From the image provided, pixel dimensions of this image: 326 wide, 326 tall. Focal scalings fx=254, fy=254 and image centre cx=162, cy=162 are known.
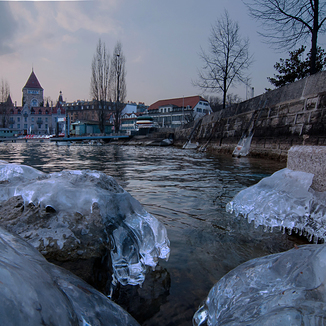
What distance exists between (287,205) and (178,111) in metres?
55.0

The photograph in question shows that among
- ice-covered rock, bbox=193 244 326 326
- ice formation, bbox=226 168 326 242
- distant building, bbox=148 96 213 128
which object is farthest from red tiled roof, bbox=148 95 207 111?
ice-covered rock, bbox=193 244 326 326

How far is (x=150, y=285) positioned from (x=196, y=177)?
356 centimetres

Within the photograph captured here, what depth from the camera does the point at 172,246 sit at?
A: 1880 mm

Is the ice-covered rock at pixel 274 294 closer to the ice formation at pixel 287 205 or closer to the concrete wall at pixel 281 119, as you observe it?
the ice formation at pixel 287 205

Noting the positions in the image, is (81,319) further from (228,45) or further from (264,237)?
(228,45)

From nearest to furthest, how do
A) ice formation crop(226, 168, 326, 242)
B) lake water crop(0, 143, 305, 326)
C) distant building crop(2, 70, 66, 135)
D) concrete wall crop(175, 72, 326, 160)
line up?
lake water crop(0, 143, 305, 326) → ice formation crop(226, 168, 326, 242) → concrete wall crop(175, 72, 326, 160) → distant building crop(2, 70, 66, 135)

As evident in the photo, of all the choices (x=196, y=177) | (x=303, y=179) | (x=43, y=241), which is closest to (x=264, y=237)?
(x=303, y=179)

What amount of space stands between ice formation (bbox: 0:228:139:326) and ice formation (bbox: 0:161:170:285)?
573mm

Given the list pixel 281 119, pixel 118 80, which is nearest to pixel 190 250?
pixel 281 119

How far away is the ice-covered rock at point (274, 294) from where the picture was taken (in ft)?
2.43

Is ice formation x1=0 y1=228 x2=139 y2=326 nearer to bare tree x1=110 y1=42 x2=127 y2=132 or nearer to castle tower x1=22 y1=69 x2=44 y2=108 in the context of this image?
bare tree x1=110 y1=42 x2=127 y2=132

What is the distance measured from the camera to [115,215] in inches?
68.6

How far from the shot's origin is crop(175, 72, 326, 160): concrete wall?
650 centimetres

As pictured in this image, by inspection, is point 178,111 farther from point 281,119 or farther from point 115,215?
point 115,215
